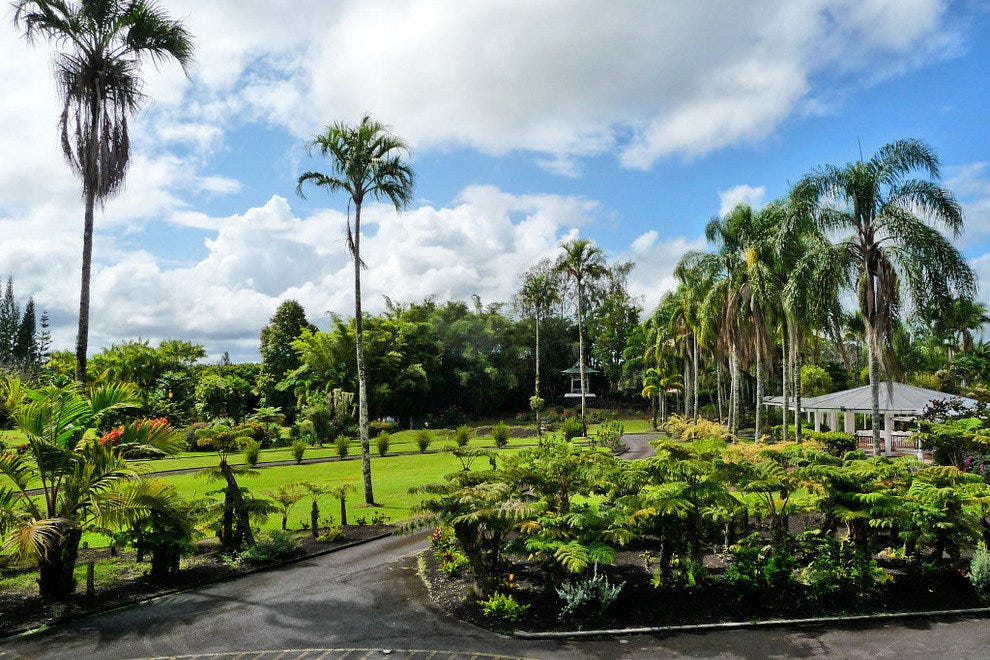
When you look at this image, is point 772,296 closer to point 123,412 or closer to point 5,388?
point 5,388

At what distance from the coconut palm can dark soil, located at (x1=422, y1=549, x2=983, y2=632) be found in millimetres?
4575

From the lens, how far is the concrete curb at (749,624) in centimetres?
710

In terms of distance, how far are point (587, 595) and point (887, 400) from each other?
66.1ft

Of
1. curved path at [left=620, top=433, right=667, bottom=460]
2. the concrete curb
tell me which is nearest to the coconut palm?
the concrete curb

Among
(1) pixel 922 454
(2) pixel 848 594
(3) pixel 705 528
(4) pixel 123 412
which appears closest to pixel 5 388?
(3) pixel 705 528

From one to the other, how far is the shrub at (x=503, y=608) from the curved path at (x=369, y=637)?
0.35 meters

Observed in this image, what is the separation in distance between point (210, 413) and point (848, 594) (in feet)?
123

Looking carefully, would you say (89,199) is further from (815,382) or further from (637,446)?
(815,382)

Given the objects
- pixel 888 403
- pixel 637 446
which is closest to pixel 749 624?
pixel 888 403

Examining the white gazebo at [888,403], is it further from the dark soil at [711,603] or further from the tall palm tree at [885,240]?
the dark soil at [711,603]

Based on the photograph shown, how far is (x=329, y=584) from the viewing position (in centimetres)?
927

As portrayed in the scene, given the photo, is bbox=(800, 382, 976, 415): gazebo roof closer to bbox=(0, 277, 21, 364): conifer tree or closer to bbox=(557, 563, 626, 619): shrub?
bbox=(557, 563, 626, 619): shrub

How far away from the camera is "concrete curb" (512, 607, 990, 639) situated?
23.3ft

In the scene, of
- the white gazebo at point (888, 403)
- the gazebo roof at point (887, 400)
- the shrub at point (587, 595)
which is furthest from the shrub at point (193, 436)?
the white gazebo at point (888, 403)
